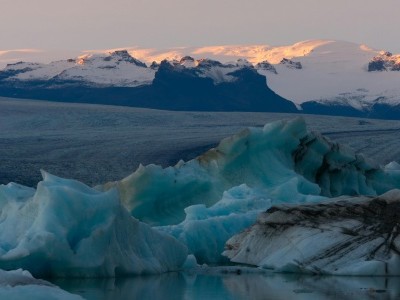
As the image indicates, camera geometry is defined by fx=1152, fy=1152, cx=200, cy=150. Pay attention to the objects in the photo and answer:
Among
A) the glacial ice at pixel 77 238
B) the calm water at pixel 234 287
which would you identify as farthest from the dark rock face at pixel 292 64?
the calm water at pixel 234 287

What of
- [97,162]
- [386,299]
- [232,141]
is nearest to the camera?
[386,299]

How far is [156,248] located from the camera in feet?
33.2

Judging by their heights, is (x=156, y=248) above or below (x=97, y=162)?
above

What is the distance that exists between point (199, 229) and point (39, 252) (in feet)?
8.49

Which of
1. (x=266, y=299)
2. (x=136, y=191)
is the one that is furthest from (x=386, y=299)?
(x=136, y=191)

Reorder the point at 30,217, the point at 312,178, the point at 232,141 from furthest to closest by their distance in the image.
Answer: the point at 312,178 → the point at 232,141 → the point at 30,217

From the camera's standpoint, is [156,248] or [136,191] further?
[136,191]

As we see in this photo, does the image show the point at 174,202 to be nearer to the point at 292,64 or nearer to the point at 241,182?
the point at 241,182

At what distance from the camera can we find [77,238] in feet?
31.8

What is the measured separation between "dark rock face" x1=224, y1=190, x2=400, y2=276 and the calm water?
0.64 feet

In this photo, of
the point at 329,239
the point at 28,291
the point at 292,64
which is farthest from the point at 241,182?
the point at 292,64

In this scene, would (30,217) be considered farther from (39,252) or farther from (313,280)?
(313,280)

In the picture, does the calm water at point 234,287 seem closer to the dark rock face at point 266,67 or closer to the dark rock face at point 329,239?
the dark rock face at point 329,239

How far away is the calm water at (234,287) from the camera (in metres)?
8.60
